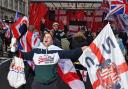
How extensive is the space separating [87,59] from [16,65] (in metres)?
1.84

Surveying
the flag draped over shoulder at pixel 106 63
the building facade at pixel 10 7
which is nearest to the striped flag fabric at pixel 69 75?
the flag draped over shoulder at pixel 106 63

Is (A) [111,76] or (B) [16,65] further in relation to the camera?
(B) [16,65]

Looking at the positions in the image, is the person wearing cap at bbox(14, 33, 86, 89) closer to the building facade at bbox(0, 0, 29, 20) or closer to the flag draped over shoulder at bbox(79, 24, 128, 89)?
the flag draped over shoulder at bbox(79, 24, 128, 89)

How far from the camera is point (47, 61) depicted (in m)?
7.15

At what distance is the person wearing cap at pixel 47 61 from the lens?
7.05m

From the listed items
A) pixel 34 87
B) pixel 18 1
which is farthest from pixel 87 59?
pixel 18 1

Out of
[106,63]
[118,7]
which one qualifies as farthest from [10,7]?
[106,63]

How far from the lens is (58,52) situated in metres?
7.36

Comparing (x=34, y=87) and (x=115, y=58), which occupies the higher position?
(x=115, y=58)

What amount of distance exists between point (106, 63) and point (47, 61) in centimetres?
98

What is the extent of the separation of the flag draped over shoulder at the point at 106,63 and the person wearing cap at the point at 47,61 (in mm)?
218

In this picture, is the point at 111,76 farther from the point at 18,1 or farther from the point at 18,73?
the point at 18,1

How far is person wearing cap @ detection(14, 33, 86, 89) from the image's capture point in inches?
278

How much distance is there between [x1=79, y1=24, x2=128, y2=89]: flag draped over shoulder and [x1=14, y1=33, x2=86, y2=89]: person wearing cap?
0.71 feet
